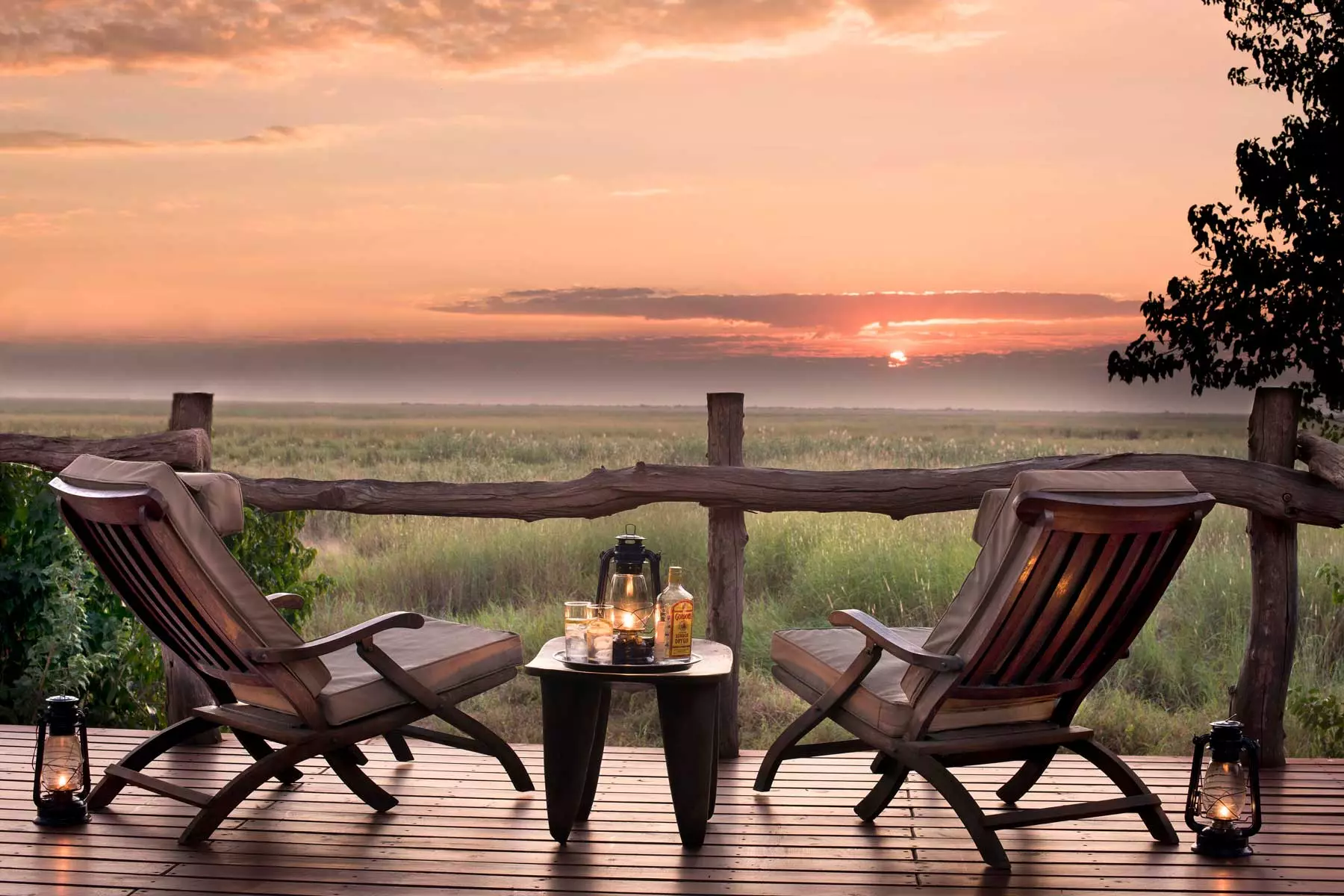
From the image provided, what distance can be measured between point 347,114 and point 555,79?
2.34 meters

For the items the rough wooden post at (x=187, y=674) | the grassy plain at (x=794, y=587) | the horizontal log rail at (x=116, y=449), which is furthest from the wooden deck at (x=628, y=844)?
the grassy plain at (x=794, y=587)

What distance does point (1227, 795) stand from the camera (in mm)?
3537

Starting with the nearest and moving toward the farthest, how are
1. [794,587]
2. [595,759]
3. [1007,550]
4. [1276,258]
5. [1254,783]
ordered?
[1007,550]
[1254,783]
[595,759]
[1276,258]
[794,587]

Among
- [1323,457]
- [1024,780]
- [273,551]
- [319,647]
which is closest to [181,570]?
[319,647]

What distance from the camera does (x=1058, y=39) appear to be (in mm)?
10594

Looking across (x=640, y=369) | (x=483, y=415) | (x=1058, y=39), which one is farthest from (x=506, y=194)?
(x=483, y=415)

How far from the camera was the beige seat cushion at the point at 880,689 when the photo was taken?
348cm

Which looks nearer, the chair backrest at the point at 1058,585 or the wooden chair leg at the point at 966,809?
the chair backrest at the point at 1058,585

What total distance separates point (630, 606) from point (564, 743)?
42cm

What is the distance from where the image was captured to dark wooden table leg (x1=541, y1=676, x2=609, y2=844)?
3.51 meters

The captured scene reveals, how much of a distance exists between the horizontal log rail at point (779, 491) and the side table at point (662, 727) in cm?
94

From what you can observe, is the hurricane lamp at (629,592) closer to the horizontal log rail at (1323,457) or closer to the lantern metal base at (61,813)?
the lantern metal base at (61,813)

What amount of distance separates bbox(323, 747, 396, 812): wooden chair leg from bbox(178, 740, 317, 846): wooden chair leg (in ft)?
0.28

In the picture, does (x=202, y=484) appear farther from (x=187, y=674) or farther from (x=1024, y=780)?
(x=1024, y=780)
